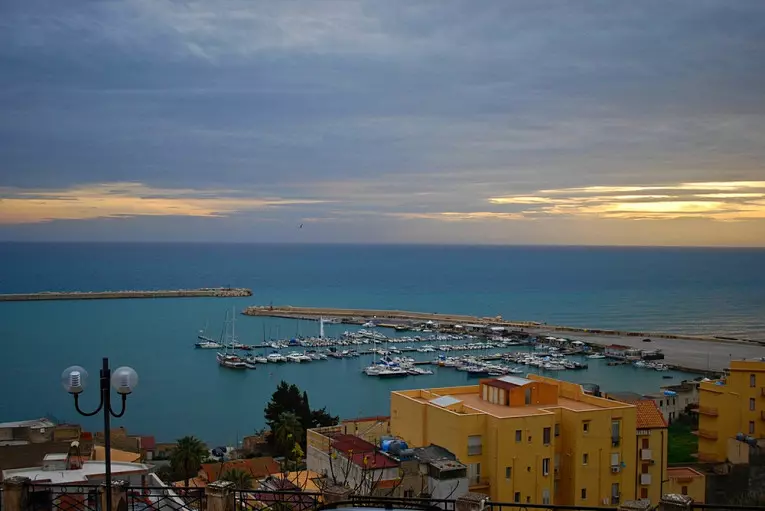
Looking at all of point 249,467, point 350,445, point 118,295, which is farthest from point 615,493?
point 118,295

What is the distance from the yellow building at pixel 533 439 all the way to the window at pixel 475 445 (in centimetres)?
2

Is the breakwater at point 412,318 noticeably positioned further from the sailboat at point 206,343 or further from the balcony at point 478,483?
the balcony at point 478,483

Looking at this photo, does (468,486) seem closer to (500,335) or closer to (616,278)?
(500,335)

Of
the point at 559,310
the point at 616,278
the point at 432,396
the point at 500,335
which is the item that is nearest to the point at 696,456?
the point at 432,396

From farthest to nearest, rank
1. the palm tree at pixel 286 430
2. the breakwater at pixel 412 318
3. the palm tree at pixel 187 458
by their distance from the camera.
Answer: the breakwater at pixel 412 318 → the palm tree at pixel 286 430 → the palm tree at pixel 187 458

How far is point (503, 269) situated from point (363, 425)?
397 feet

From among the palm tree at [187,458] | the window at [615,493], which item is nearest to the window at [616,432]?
the window at [615,493]

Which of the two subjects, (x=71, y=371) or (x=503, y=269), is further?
(x=503, y=269)

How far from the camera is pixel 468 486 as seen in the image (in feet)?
35.3

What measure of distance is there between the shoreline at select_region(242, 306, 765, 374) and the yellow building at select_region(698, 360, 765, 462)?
22465mm

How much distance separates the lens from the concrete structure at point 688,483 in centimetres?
1248

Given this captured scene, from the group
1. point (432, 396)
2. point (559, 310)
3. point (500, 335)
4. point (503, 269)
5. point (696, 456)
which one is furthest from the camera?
point (503, 269)

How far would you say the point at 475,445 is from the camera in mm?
11172

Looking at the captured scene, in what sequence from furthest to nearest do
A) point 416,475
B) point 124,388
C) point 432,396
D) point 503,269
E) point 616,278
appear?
1. point 503,269
2. point 616,278
3. point 432,396
4. point 416,475
5. point 124,388
